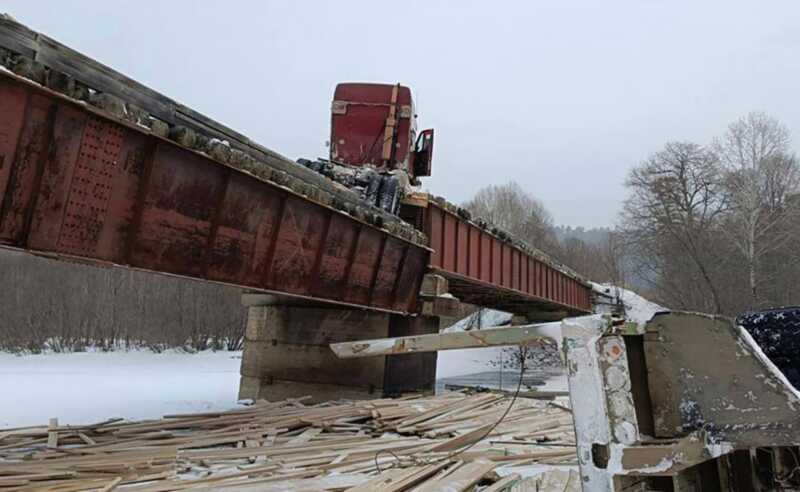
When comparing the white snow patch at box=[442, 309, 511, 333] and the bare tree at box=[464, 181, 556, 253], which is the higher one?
the bare tree at box=[464, 181, 556, 253]

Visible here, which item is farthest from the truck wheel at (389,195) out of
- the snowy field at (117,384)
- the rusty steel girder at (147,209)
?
the snowy field at (117,384)

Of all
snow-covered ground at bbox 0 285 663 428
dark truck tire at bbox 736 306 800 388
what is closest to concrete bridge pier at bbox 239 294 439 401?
snow-covered ground at bbox 0 285 663 428

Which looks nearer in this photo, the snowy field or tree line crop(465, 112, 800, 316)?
the snowy field

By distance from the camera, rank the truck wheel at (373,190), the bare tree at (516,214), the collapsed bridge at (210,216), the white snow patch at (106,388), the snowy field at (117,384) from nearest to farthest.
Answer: the collapsed bridge at (210,216)
the truck wheel at (373,190)
the white snow patch at (106,388)
the snowy field at (117,384)
the bare tree at (516,214)

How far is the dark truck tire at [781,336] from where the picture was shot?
421 cm

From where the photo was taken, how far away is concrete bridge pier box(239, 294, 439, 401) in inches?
484

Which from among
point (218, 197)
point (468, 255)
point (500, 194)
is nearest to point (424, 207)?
point (468, 255)

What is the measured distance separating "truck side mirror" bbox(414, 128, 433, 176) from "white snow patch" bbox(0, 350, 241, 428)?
27.7 ft

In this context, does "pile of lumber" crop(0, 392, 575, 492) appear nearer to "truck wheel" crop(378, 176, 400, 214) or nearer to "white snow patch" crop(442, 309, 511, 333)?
"truck wheel" crop(378, 176, 400, 214)

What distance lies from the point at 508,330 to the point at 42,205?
485 centimetres

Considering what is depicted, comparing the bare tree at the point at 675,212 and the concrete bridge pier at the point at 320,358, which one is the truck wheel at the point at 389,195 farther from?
the bare tree at the point at 675,212

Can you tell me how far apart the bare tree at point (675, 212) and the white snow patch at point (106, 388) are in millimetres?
36759

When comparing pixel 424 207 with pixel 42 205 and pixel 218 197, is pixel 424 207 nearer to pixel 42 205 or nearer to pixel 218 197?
pixel 218 197

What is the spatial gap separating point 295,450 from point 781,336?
5.10 m
